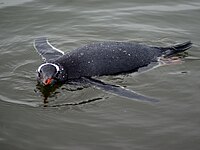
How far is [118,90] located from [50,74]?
1121mm

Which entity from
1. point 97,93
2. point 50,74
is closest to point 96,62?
point 97,93

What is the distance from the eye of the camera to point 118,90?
6254 mm

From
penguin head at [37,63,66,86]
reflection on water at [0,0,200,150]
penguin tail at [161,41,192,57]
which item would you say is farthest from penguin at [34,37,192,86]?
penguin tail at [161,41,192,57]

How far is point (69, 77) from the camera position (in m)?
6.71

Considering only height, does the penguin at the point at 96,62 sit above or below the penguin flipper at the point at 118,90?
above

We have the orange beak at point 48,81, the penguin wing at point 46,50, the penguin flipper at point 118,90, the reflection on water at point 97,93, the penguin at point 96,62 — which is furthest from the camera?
the penguin wing at point 46,50

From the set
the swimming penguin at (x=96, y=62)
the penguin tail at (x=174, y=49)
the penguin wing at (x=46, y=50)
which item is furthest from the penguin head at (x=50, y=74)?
the penguin tail at (x=174, y=49)

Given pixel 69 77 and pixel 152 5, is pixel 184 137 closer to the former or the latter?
pixel 69 77

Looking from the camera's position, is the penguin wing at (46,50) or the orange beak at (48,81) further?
the penguin wing at (46,50)

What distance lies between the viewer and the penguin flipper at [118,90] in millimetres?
5964

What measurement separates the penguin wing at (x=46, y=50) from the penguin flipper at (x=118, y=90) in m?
1.02

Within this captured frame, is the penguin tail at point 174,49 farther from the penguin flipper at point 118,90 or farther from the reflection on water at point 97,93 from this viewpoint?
the penguin flipper at point 118,90

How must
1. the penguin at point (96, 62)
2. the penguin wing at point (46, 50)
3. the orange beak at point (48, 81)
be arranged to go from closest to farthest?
the orange beak at point (48, 81) → the penguin at point (96, 62) → the penguin wing at point (46, 50)

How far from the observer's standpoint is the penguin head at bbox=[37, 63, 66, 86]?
20.9 ft
